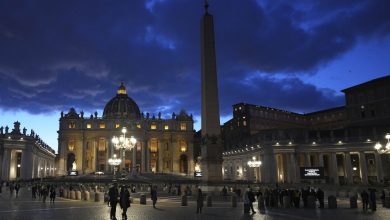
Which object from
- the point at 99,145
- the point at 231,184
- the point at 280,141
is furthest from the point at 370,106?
the point at 99,145

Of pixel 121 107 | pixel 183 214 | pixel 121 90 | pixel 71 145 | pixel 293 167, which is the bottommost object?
pixel 183 214

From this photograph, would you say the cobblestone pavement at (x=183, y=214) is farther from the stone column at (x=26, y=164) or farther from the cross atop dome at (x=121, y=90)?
the cross atop dome at (x=121, y=90)

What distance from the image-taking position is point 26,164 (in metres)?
73.6

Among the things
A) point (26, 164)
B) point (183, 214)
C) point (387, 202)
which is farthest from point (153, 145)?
point (183, 214)

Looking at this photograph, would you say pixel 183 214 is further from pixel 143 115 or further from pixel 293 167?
pixel 143 115

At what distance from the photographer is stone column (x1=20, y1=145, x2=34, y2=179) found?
240 feet

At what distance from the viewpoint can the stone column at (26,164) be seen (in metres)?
73.1

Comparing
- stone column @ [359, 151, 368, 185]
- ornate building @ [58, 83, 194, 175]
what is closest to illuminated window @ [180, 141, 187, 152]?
ornate building @ [58, 83, 194, 175]

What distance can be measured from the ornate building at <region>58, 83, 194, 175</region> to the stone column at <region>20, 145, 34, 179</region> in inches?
1206

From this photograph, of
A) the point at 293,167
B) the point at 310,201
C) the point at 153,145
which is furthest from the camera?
the point at 153,145

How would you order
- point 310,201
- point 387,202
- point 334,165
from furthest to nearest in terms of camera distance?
point 334,165
point 387,202
point 310,201

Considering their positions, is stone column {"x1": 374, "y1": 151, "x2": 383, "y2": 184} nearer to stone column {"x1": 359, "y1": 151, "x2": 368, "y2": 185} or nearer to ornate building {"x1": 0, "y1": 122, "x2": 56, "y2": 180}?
stone column {"x1": 359, "y1": 151, "x2": 368, "y2": 185}

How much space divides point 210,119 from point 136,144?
84.9 m

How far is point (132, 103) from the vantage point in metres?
136
